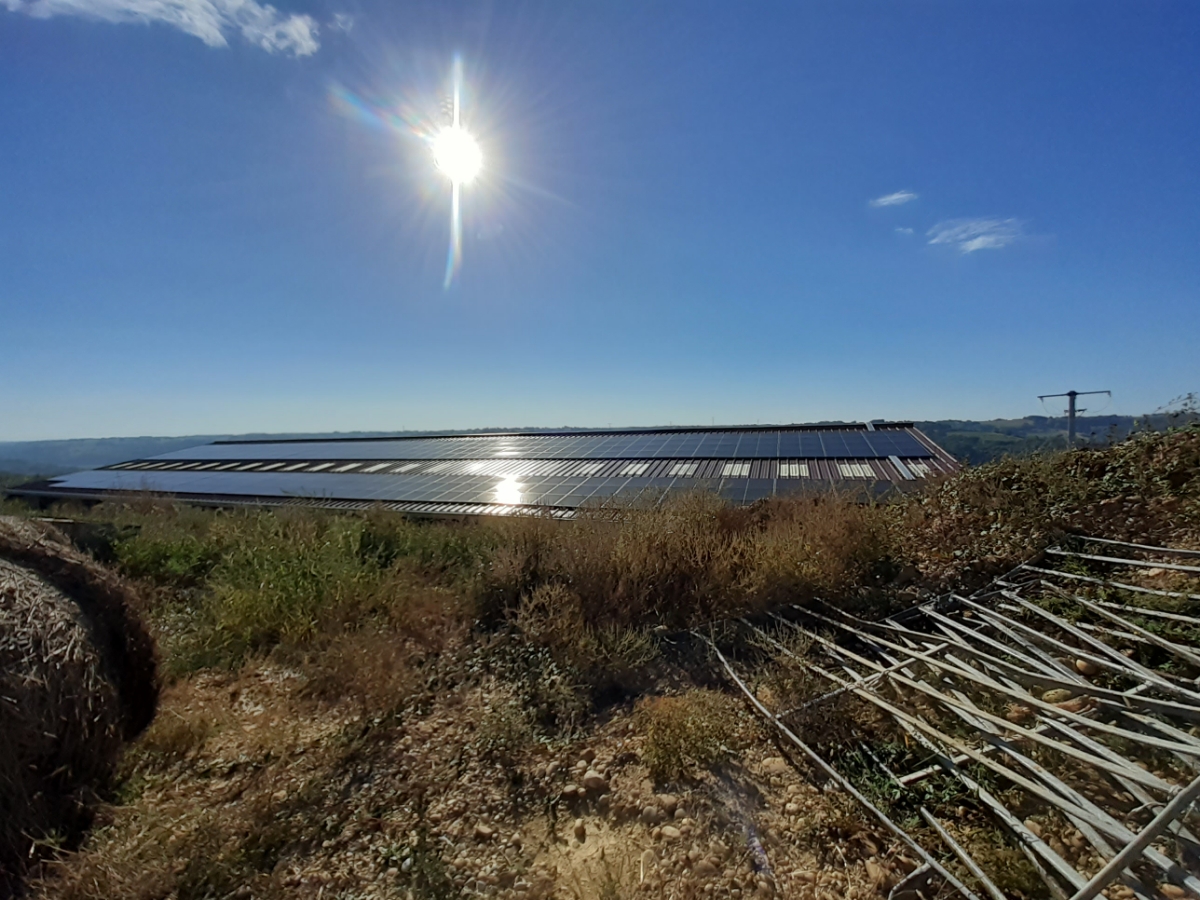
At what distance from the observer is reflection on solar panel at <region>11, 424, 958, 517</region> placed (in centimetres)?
1259

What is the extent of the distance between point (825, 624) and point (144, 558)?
30.8 ft

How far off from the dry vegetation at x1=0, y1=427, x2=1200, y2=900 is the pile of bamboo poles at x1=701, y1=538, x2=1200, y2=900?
0.24 metres

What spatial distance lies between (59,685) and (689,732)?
12.6 ft

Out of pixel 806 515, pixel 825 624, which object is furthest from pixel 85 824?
pixel 806 515

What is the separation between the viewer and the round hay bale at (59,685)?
280cm

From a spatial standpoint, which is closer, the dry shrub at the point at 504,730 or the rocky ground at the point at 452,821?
the rocky ground at the point at 452,821

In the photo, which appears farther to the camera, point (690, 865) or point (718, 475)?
point (718, 475)

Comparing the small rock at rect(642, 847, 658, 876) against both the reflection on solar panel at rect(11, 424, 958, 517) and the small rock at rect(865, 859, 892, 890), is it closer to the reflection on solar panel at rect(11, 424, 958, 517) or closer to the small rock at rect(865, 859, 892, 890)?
the small rock at rect(865, 859, 892, 890)

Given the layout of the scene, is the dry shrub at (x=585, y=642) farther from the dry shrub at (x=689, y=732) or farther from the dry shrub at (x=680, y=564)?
the dry shrub at (x=689, y=732)

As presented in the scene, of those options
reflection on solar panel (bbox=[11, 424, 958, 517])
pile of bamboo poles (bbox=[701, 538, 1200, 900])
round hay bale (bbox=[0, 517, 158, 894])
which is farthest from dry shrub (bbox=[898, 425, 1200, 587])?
round hay bale (bbox=[0, 517, 158, 894])

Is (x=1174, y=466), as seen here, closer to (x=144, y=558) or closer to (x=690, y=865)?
(x=690, y=865)

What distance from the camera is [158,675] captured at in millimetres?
4062

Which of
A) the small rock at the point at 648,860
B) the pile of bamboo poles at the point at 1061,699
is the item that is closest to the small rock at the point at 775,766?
the pile of bamboo poles at the point at 1061,699

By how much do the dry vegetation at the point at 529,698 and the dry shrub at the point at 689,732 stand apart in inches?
0.6
